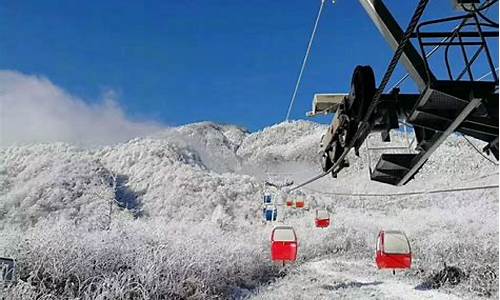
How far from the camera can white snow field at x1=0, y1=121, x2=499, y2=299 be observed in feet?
20.0

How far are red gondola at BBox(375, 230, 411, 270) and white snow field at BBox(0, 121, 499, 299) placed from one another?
75.4 inches

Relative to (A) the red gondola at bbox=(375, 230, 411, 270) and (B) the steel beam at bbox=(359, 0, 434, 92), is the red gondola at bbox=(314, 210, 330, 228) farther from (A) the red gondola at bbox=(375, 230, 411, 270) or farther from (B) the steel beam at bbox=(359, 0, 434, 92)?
(B) the steel beam at bbox=(359, 0, 434, 92)

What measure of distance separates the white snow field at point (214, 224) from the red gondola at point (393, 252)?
75.4 inches

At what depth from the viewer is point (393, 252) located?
16.2 ft

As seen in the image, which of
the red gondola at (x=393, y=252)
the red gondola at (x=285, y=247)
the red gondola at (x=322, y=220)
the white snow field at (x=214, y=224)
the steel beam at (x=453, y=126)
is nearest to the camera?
the steel beam at (x=453, y=126)

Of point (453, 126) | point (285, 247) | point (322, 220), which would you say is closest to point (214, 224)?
point (322, 220)

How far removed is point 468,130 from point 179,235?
6.45 meters

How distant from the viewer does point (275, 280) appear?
8.00 meters

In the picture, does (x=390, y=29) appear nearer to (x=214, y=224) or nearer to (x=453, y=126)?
(x=453, y=126)

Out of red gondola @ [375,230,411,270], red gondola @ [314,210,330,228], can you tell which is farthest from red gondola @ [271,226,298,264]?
red gondola @ [314,210,330,228]

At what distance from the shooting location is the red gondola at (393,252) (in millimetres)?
4906

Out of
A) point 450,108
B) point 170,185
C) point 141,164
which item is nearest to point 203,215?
point 170,185

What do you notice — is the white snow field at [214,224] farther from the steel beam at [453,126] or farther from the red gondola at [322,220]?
the steel beam at [453,126]

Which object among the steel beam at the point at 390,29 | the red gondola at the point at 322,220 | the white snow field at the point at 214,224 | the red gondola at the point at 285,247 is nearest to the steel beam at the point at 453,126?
the steel beam at the point at 390,29
